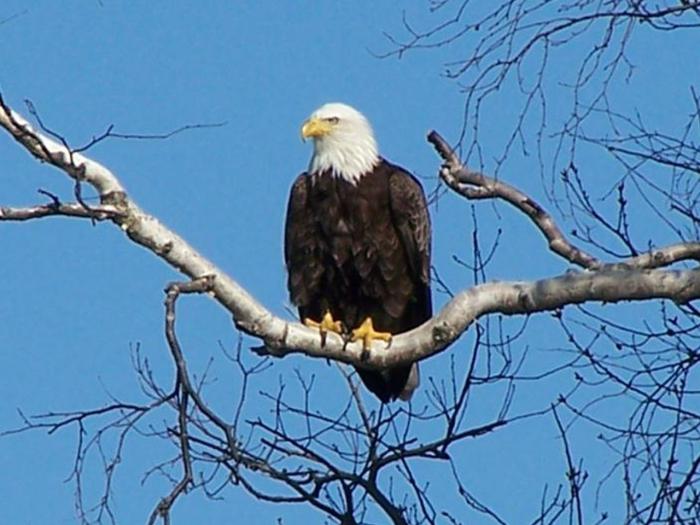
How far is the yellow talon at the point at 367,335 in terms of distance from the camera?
5.32 meters

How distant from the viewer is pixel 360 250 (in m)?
6.46

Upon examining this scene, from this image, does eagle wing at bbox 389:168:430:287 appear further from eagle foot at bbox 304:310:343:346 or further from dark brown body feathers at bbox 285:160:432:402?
eagle foot at bbox 304:310:343:346

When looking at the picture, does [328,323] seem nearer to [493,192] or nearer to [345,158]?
[345,158]

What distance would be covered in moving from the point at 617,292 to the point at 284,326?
949 millimetres

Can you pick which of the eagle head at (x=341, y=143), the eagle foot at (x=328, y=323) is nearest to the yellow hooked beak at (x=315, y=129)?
the eagle head at (x=341, y=143)

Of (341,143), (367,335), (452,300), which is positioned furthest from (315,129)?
(452,300)

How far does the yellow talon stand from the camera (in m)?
5.32

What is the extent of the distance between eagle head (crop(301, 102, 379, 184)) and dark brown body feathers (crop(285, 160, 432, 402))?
0.05 m

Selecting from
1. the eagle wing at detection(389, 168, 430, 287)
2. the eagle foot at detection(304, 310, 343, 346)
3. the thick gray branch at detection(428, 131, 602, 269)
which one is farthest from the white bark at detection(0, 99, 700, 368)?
the eagle wing at detection(389, 168, 430, 287)

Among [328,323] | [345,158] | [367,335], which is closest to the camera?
[367,335]

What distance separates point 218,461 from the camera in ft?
15.9

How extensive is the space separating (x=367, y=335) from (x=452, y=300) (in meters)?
1.15

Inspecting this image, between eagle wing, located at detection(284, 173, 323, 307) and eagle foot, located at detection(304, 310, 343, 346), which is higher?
eagle wing, located at detection(284, 173, 323, 307)

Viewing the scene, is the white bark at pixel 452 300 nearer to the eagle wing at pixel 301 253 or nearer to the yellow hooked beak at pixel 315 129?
the eagle wing at pixel 301 253
